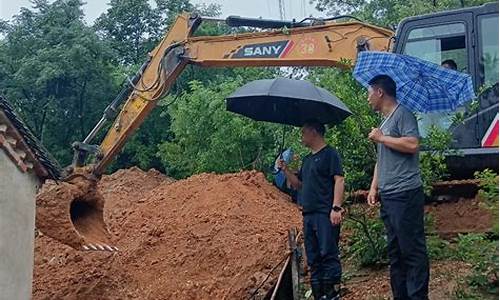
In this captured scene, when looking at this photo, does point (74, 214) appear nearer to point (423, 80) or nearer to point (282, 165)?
point (282, 165)

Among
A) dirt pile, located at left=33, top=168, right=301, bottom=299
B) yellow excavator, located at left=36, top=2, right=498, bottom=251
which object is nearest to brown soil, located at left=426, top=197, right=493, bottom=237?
dirt pile, located at left=33, top=168, right=301, bottom=299

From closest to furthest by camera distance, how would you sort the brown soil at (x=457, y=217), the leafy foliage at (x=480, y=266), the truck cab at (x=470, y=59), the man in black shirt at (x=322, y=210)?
the leafy foliage at (x=480, y=266), the man in black shirt at (x=322, y=210), the brown soil at (x=457, y=217), the truck cab at (x=470, y=59)

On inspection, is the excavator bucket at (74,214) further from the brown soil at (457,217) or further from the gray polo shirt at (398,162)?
the gray polo shirt at (398,162)

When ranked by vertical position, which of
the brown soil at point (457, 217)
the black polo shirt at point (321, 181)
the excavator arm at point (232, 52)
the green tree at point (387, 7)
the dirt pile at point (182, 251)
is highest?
the green tree at point (387, 7)

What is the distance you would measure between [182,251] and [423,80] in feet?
17.8

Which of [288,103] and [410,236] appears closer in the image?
[410,236]

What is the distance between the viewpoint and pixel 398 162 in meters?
5.97

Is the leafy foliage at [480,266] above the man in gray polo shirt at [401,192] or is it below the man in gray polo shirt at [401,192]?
below

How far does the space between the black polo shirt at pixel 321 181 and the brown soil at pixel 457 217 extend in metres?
2.10

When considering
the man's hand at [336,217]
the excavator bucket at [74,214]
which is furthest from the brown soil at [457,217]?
the excavator bucket at [74,214]

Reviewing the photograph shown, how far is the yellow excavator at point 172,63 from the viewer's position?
32.7 ft

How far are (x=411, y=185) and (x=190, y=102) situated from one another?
45.6 feet

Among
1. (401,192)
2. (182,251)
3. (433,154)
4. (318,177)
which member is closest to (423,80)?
(401,192)

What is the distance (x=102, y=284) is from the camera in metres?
10.6
